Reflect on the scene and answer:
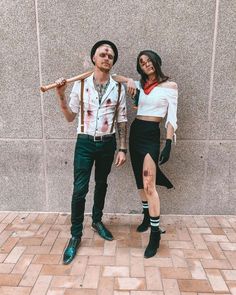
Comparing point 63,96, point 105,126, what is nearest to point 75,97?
point 63,96

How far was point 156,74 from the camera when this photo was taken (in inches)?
119

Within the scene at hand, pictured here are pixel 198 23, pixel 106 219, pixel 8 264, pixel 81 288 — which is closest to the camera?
pixel 81 288

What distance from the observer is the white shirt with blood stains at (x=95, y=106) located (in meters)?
2.97

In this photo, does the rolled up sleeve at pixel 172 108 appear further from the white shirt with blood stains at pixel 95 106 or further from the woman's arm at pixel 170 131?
the white shirt with blood stains at pixel 95 106

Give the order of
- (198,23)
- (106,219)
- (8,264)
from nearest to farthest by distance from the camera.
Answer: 1. (8,264)
2. (198,23)
3. (106,219)

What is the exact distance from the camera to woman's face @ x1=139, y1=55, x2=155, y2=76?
297cm

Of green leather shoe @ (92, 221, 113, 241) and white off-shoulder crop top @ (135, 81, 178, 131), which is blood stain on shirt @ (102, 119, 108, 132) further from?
green leather shoe @ (92, 221, 113, 241)

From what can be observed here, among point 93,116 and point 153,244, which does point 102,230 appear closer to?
point 153,244

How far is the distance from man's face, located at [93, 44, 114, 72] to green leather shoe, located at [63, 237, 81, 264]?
177cm

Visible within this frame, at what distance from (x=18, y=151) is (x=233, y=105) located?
2768 mm

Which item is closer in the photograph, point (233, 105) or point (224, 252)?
point (224, 252)

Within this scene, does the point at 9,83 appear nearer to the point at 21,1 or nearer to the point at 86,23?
the point at 21,1

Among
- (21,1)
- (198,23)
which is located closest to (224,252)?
(198,23)

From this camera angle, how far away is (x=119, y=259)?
9.75ft
